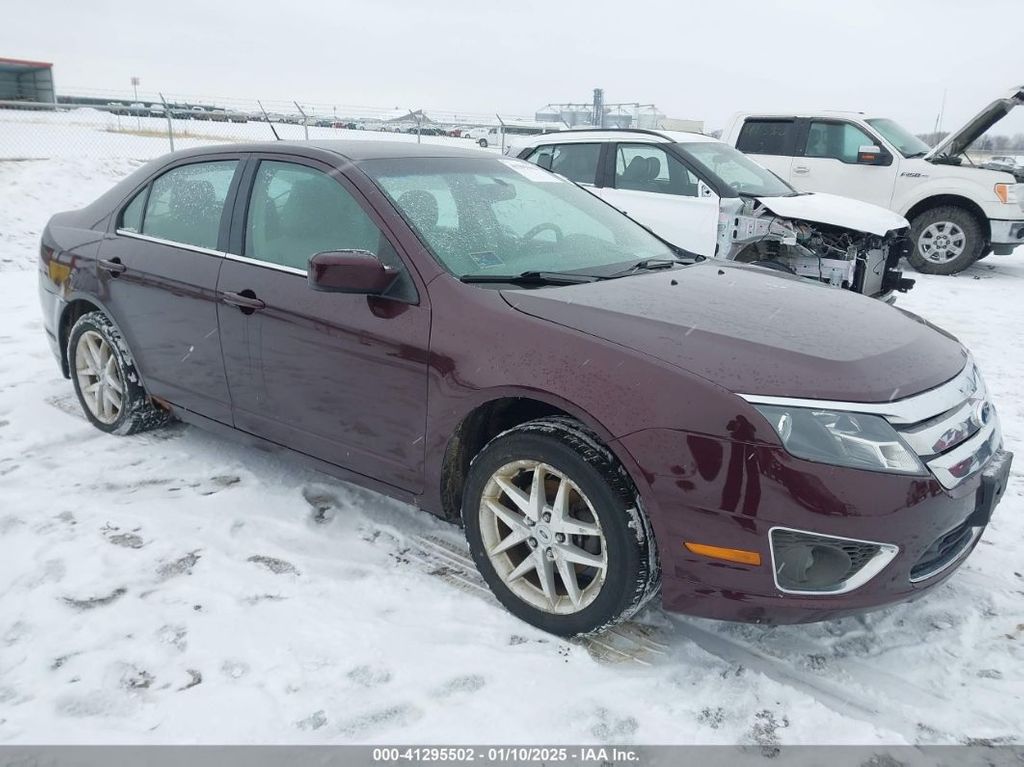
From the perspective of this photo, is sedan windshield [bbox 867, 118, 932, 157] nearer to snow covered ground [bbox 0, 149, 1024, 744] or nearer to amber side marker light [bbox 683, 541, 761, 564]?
snow covered ground [bbox 0, 149, 1024, 744]

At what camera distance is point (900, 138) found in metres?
10.3

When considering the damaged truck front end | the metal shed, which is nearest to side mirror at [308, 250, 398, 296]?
the damaged truck front end

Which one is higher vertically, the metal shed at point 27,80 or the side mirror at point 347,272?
the metal shed at point 27,80

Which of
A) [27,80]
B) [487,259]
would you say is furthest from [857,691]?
[27,80]

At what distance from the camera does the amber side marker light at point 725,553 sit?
2.19 m

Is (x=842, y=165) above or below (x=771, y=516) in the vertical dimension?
above

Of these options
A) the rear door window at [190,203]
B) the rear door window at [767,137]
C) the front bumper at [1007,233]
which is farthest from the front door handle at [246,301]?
the front bumper at [1007,233]

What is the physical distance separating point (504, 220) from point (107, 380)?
2.46 m

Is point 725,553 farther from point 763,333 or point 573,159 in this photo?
point 573,159

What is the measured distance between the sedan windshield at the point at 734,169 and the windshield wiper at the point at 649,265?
13.2 feet

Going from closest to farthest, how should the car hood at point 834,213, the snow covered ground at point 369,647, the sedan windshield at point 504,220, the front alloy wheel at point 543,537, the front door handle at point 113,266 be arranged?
the snow covered ground at point 369,647 < the front alloy wheel at point 543,537 < the sedan windshield at point 504,220 < the front door handle at point 113,266 < the car hood at point 834,213

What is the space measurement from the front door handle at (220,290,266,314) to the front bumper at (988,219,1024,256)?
9592mm

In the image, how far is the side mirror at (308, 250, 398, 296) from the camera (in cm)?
267

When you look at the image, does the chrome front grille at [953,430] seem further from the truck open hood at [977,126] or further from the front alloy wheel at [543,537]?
the truck open hood at [977,126]
